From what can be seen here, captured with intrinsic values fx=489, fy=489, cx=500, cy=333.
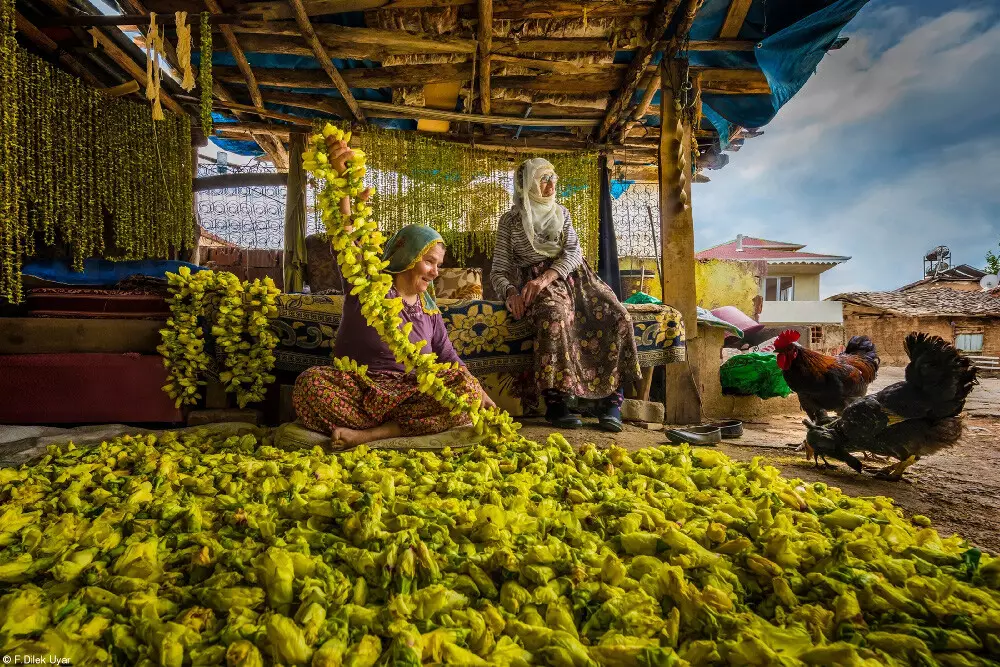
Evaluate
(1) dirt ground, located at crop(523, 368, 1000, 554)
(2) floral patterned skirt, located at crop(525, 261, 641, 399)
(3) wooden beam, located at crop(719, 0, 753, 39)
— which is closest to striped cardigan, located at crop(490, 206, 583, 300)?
(2) floral patterned skirt, located at crop(525, 261, 641, 399)

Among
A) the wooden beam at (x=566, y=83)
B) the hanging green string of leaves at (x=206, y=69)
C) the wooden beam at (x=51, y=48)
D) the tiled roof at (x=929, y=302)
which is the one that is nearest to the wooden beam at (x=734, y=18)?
the wooden beam at (x=566, y=83)

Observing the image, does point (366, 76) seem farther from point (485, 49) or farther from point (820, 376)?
point (820, 376)

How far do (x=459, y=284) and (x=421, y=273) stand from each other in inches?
117

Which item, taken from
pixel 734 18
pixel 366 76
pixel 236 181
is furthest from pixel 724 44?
pixel 236 181

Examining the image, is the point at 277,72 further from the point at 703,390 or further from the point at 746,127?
the point at 703,390

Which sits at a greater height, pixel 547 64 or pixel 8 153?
pixel 547 64

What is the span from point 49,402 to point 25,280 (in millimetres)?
1346

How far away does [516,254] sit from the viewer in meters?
3.97

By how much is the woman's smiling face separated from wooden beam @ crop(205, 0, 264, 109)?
2521 millimetres

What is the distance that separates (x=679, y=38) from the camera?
3990 mm

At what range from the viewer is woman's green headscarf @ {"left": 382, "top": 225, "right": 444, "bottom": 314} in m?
2.85

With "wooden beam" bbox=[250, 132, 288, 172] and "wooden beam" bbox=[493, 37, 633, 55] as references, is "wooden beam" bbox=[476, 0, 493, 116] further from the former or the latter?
"wooden beam" bbox=[250, 132, 288, 172]

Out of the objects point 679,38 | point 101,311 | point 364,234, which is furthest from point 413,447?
point 679,38

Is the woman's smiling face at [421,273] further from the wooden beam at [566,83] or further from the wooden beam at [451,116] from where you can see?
the wooden beam at [451,116]
